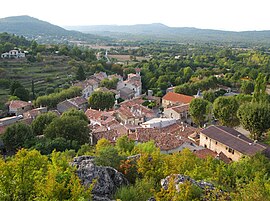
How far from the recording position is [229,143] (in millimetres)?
26906

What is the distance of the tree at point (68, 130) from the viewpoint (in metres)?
28.8

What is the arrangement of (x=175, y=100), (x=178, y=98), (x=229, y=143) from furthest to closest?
(x=178, y=98) → (x=175, y=100) → (x=229, y=143)

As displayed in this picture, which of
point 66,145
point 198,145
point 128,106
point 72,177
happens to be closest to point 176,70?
point 128,106

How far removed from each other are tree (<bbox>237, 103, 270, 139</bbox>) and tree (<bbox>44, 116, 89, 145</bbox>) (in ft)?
56.0

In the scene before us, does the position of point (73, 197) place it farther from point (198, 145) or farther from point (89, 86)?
point (89, 86)

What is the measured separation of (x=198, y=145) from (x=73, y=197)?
2345cm

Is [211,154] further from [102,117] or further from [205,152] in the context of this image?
[102,117]

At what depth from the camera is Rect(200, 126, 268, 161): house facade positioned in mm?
25641

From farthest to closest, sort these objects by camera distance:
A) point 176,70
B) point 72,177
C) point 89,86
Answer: point 176,70 < point 89,86 < point 72,177

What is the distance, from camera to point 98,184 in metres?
11.5

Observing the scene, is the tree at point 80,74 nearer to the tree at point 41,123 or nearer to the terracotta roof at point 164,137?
the tree at point 41,123

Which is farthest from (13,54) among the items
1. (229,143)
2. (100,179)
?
(100,179)

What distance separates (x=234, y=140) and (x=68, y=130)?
16.0 metres

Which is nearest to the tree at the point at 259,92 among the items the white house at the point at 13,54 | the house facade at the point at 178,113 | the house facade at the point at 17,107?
the house facade at the point at 178,113
